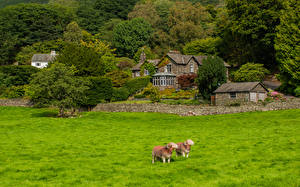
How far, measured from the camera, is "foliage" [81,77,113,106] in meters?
61.7

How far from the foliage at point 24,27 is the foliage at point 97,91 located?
199ft

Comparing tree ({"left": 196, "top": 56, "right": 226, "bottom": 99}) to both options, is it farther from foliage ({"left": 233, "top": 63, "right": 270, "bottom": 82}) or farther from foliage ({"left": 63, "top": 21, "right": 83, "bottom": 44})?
foliage ({"left": 63, "top": 21, "right": 83, "bottom": 44})

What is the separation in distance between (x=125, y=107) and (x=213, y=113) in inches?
659

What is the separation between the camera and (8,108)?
62.0 metres

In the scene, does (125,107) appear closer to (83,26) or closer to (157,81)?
(157,81)

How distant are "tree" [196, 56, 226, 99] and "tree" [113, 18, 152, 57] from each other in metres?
58.9

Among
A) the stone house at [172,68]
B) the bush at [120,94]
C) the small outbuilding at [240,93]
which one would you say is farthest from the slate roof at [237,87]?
the stone house at [172,68]

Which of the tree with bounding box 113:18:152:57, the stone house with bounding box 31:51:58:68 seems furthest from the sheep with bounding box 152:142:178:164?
the tree with bounding box 113:18:152:57

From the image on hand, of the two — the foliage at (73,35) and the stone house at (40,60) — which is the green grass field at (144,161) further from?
the foliage at (73,35)

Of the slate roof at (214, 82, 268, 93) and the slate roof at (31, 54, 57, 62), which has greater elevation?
the slate roof at (31, 54, 57, 62)

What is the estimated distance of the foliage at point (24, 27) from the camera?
114 metres

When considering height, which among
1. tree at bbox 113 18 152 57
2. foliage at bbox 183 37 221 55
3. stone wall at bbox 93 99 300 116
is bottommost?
stone wall at bbox 93 99 300 116

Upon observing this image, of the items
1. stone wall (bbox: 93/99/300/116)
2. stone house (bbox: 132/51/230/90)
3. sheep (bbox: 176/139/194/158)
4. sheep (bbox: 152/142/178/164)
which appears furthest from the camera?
stone house (bbox: 132/51/230/90)

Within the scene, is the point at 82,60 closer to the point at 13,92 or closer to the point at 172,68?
the point at 13,92
